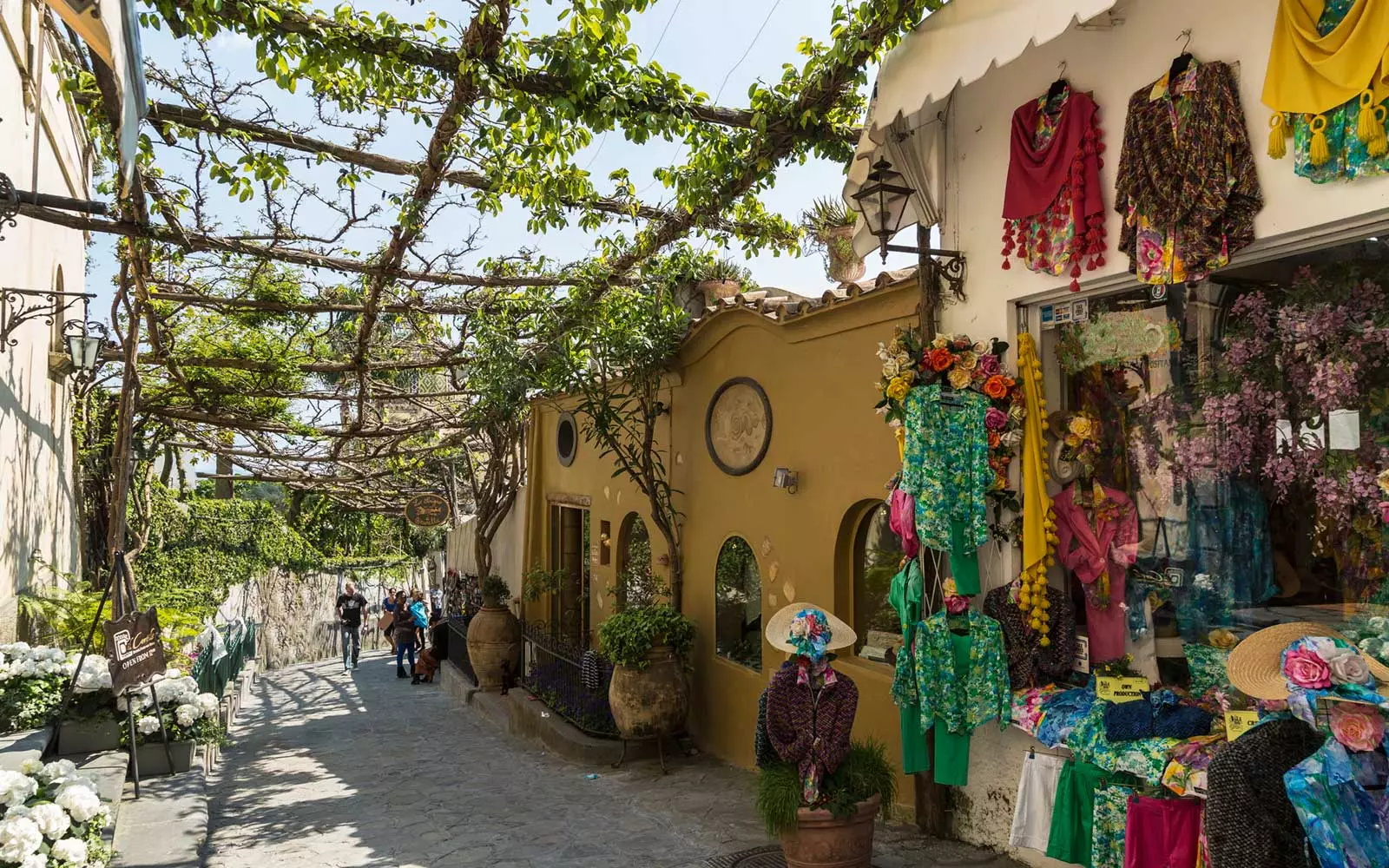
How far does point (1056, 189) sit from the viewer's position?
4859 mm

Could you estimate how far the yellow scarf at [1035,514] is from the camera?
502cm

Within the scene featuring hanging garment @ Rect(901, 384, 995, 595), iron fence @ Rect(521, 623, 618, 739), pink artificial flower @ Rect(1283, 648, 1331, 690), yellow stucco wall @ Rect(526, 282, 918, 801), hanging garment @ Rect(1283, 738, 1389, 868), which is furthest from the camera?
iron fence @ Rect(521, 623, 618, 739)

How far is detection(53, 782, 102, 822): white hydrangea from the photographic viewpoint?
4.49m

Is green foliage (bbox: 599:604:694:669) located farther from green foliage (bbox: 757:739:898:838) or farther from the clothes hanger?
the clothes hanger

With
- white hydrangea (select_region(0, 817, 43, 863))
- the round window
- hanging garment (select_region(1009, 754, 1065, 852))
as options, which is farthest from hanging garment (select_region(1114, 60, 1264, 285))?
the round window

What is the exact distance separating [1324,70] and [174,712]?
26.8 feet

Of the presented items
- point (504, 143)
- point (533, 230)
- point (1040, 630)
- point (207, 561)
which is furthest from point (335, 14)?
point (207, 561)

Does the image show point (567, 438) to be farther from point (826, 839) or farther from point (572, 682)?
point (826, 839)

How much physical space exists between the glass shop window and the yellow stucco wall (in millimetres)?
1387

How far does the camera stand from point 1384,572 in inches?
145

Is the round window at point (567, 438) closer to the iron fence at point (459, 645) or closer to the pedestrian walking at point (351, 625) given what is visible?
the iron fence at point (459, 645)

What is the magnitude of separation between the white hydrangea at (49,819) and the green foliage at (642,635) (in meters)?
4.45

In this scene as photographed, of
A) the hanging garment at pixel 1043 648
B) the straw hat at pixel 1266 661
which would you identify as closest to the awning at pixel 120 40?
the straw hat at pixel 1266 661

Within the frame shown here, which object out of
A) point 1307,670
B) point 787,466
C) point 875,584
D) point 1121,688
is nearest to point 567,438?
point 787,466
